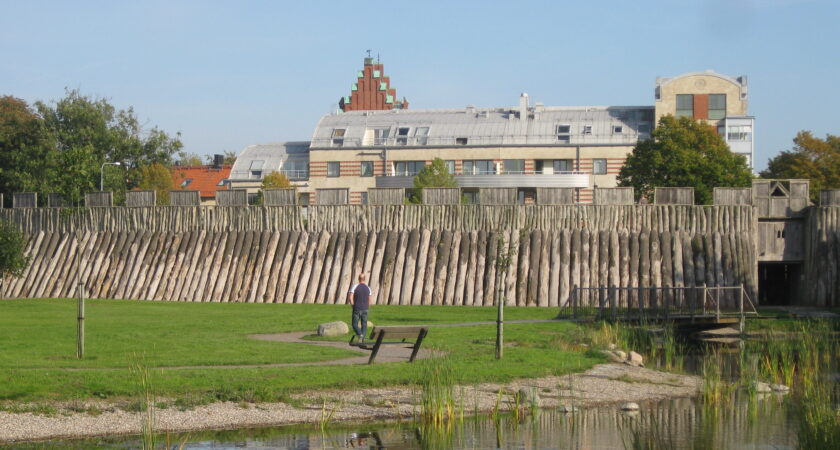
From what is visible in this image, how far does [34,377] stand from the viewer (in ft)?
59.4

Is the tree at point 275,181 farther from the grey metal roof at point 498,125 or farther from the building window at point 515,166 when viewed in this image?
the building window at point 515,166

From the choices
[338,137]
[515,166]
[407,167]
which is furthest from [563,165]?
[338,137]

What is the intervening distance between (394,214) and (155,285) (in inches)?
367

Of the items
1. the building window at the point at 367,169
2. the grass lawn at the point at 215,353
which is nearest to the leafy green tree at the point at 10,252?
the grass lawn at the point at 215,353

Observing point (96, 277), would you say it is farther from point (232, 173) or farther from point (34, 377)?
point (232, 173)

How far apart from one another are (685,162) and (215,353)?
42707 mm

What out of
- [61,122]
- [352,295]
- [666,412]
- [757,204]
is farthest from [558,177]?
[666,412]

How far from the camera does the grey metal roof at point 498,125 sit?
77.2 m

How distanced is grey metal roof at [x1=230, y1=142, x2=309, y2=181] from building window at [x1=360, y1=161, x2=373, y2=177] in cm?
504

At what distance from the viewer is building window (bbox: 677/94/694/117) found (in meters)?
76.9

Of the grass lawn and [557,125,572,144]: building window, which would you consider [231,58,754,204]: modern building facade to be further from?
the grass lawn

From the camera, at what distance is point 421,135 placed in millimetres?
79625

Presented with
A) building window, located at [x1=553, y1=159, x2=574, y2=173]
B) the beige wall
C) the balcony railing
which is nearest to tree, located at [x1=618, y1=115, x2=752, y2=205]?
building window, located at [x1=553, y1=159, x2=574, y2=173]

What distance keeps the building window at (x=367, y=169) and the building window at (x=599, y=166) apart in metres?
15.7
